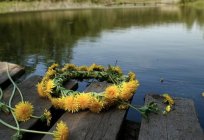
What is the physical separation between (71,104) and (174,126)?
118 cm

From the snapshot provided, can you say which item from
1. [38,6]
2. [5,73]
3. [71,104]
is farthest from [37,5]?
[71,104]

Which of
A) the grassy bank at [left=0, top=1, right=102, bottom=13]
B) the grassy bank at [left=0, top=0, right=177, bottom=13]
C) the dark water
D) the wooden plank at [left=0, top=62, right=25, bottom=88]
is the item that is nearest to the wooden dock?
the wooden plank at [left=0, top=62, right=25, bottom=88]

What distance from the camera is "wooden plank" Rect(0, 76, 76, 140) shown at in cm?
385

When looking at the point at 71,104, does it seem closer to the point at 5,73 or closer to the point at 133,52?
the point at 5,73

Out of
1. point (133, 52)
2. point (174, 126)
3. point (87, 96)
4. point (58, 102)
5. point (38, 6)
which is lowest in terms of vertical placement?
point (133, 52)

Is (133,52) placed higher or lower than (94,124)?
lower

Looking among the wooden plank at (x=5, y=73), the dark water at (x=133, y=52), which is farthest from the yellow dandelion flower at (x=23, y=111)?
the dark water at (x=133, y=52)

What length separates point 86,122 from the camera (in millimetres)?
3916

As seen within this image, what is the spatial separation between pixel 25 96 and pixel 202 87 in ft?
15.7

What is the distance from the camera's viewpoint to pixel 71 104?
4148 mm

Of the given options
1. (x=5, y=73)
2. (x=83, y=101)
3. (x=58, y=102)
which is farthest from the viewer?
(x=5, y=73)

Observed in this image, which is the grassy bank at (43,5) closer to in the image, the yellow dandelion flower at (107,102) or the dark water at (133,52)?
the dark water at (133,52)

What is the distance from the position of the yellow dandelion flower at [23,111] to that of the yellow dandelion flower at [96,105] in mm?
689

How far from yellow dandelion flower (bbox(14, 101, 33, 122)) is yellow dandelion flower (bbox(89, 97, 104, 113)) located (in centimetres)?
69
